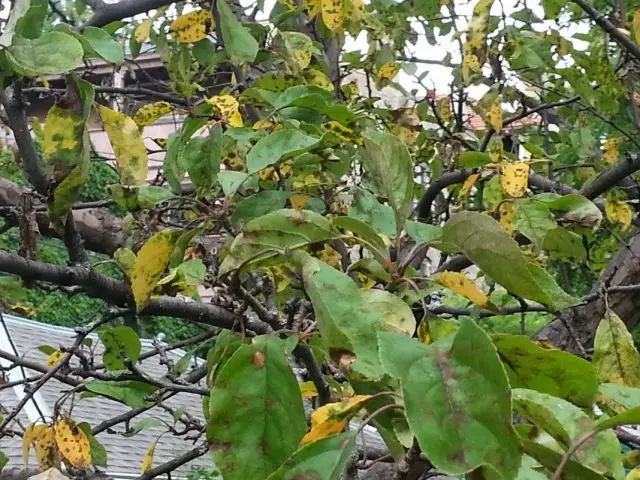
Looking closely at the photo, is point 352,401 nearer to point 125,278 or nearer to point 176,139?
point 125,278

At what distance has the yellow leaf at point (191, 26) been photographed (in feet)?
4.61

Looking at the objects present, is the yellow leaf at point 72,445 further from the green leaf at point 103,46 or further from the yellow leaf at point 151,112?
the yellow leaf at point 151,112

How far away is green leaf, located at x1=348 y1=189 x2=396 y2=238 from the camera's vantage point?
0.81 m

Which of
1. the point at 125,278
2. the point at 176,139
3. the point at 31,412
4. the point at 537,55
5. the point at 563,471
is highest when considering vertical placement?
the point at 537,55

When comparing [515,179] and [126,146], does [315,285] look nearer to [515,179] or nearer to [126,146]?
[126,146]

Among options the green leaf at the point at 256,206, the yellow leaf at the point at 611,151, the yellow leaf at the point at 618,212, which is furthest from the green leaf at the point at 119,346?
the yellow leaf at the point at 611,151

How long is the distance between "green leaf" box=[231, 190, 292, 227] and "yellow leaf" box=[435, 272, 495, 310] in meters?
0.29

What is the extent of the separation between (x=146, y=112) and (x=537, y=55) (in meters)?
1.02

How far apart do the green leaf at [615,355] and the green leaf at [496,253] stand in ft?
0.89

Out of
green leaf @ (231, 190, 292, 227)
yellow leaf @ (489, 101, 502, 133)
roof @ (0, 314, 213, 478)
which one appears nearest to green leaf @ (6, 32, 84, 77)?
green leaf @ (231, 190, 292, 227)

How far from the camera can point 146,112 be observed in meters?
1.37

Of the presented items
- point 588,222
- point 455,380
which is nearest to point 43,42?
point 455,380

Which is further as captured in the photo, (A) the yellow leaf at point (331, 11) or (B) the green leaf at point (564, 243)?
(A) the yellow leaf at point (331, 11)

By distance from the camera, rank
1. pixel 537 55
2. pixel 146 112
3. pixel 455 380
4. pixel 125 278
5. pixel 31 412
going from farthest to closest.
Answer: pixel 31 412 < pixel 537 55 < pixel 146 112 < pixel 125 278 < pixel 455 380
